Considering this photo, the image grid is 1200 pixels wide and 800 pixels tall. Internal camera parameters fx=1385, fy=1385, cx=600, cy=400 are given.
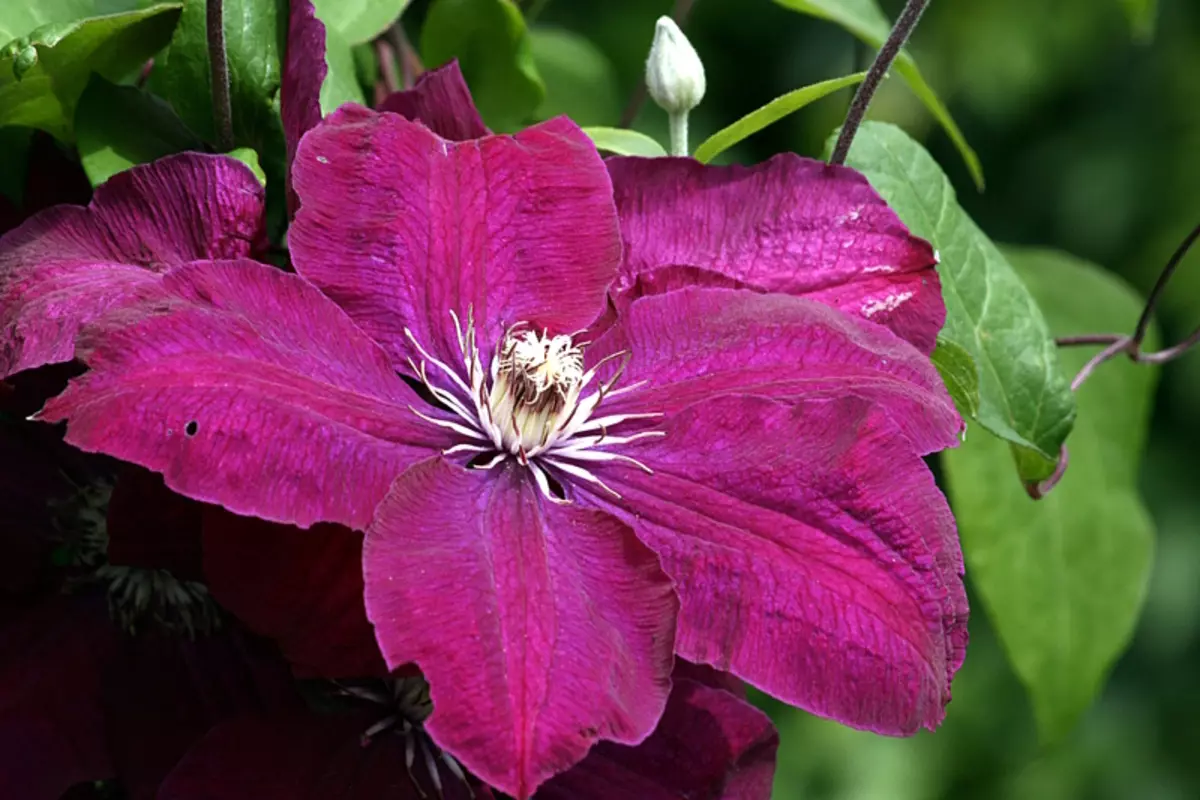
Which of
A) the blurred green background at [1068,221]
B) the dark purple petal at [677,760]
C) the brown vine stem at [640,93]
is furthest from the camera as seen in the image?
the blurred green background at [1068,221]

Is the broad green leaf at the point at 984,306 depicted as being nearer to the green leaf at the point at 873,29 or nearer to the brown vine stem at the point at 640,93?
the green leaf at the point at 873,29

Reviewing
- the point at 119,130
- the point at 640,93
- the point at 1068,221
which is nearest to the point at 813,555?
the point at 119,130

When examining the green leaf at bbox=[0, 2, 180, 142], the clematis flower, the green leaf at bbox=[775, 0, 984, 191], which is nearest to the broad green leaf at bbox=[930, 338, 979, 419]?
the clematis flower

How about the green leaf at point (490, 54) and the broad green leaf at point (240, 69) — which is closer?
the broad green leaf at point (240, 69)

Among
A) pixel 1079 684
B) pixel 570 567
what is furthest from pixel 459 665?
pixel 1079 684

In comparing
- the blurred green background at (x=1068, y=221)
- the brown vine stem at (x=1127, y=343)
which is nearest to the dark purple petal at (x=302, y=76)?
the brown vine stem at (x=1127, y=343)

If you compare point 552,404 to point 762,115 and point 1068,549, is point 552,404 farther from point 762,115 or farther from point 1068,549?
point 1068,549

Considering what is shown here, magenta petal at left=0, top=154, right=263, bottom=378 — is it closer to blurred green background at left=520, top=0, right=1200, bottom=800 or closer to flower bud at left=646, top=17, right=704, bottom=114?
flower bud at left=646, top=17, right=704, bottom=114

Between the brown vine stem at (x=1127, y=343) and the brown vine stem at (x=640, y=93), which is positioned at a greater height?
the brown vine stem at (x=640, y=93)
